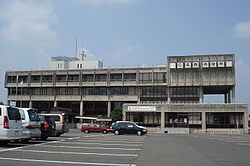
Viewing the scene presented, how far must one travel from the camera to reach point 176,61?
58594 millimetres

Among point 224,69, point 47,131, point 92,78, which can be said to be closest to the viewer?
point 47,131

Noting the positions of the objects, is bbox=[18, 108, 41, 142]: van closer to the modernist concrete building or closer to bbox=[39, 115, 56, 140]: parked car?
bbox=[39, 115, 56, 140]: parked car

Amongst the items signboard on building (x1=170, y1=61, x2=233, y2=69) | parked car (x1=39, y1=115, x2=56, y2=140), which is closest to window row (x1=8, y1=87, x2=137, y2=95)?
signboard on building (x1=170, y1=61, x2=233, y2=69)

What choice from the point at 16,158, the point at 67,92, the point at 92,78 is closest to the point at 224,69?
the point at 92,78

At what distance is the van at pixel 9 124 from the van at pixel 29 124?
106 cm

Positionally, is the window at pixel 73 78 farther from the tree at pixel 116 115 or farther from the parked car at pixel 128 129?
the parked car at pixel 128 129

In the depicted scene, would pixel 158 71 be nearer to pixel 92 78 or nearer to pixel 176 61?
pixel 176 61

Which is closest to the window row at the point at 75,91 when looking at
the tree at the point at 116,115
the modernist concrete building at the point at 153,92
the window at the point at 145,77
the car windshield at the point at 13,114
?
the modernist concrete building at the point at 153,92

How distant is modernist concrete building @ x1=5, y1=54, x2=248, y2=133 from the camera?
155 feet

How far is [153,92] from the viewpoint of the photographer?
62531mm

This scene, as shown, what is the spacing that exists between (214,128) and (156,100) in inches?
715

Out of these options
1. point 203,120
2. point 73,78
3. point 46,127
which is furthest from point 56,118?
point 73,78

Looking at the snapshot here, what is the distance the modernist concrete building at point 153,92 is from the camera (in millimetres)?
47250

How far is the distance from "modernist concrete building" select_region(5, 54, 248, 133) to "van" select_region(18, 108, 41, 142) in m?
34.2
